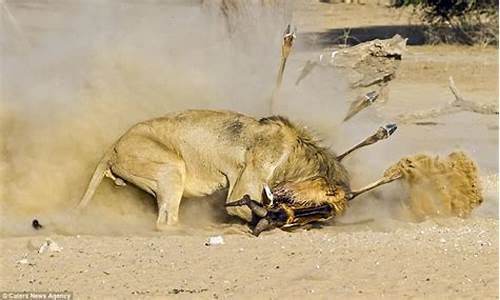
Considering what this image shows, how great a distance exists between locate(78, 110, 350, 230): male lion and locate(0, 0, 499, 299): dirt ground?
0.25 m

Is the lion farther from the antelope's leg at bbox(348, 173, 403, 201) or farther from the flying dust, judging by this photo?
the flying dust

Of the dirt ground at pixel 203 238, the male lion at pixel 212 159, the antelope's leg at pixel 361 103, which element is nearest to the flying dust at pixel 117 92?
the dirt ground at pixel 203 238

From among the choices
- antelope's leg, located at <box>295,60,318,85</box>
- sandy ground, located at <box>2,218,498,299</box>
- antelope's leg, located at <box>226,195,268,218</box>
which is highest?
sandy ground, located at <box>2,218,498,299</box>

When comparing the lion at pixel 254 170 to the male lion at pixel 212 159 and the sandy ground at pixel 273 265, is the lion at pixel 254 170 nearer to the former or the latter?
the male lion at pixel 212 159

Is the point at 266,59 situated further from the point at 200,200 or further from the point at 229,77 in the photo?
the point at 200,200

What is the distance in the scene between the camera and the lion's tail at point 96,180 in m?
9.95

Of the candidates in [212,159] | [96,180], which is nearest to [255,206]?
[212,159]

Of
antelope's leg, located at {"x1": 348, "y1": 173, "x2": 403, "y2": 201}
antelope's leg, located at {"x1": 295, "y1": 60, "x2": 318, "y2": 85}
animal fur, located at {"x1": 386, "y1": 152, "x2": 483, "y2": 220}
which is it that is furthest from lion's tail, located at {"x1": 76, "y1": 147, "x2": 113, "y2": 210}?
animal fur, located at {"x1": 386, "y1": 152, "x2": 483, "y2": 220}

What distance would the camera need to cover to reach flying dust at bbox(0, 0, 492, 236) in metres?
10.1

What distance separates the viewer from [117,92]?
1088 centimetres

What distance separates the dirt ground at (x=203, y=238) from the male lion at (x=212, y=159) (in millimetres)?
247

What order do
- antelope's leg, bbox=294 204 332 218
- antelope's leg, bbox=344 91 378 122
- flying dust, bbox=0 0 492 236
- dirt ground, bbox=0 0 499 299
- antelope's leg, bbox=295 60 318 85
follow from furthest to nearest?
antelope's leg, bbox=295 60 318 85
antelope's leg, bbox=344 91 378 122
flying dust, bbox=0 0 492 236
antelope's leg, bbox=294 204 332 218
dirt ground, bbox=0 0 499 299

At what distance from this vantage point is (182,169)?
9.82 m

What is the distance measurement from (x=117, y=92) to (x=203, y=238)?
2251mm
